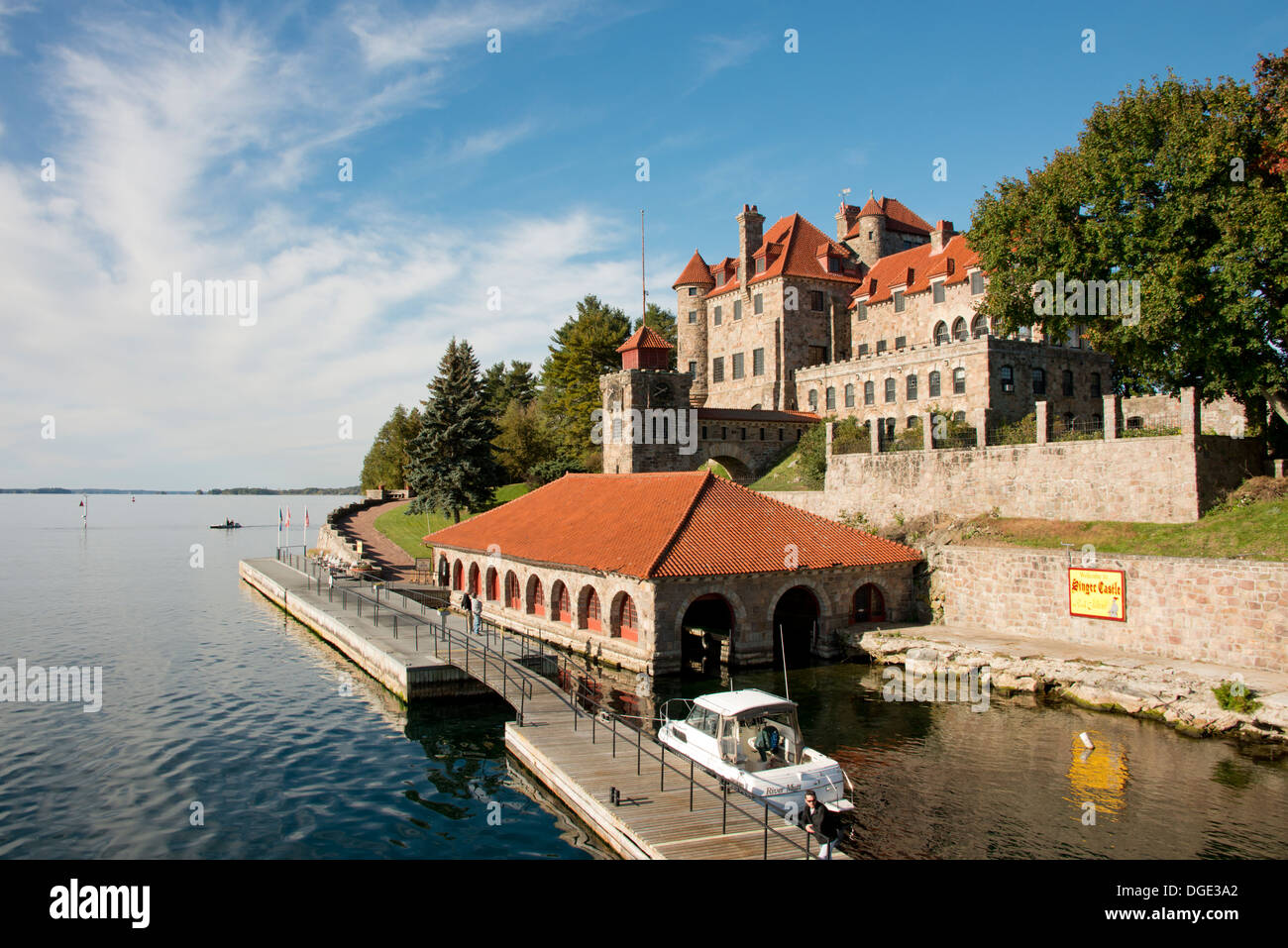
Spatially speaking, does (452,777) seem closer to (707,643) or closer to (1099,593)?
(707,643)

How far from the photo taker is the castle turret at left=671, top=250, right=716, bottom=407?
67438 mm

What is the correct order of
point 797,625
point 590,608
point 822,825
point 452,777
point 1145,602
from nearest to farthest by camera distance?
1. point 822,825
2. point 452,777
3. point 1145,602
4. point 590,608
5. point 797,625

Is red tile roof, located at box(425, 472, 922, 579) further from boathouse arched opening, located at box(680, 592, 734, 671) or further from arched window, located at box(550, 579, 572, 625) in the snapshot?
boathouse arched opening, located at box(680, 592, 734, 671)

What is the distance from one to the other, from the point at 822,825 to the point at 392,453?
311 feet

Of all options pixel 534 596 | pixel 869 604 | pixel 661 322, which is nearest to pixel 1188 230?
pixel 869 604

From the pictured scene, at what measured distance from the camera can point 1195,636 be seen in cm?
2338

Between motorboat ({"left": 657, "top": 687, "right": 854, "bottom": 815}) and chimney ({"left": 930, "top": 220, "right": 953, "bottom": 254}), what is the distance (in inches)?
1801

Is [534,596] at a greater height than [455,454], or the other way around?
[455,454]

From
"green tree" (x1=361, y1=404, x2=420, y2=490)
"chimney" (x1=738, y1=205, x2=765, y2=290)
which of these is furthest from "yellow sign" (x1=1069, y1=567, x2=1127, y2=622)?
"green tree" (x1=361, y1=404, x2=420, y2=490)

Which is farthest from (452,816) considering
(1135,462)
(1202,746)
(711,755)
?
(1135,462)

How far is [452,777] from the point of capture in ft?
64.9

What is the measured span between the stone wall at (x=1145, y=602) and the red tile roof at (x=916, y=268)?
25604 mm

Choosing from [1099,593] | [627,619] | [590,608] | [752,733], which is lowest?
[752,733]
